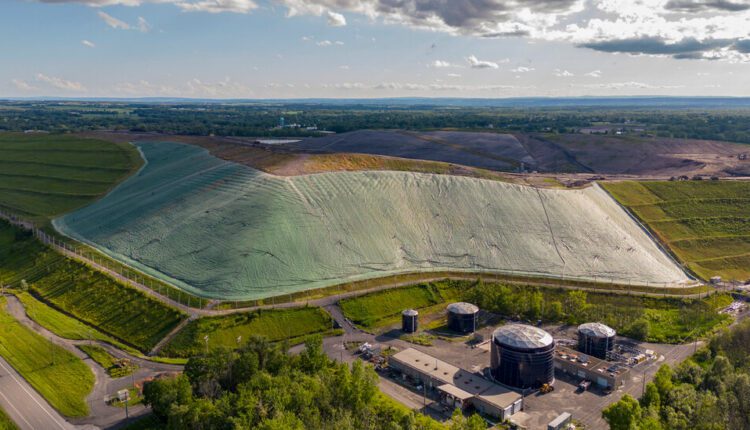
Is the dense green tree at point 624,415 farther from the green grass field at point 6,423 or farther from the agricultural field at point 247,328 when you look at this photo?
the green grass field at point 6,423

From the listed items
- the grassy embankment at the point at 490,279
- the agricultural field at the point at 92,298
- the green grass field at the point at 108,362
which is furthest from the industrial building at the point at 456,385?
the green grass field at the point at 108,362

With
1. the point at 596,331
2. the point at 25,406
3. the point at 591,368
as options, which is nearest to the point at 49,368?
the point at 25,406

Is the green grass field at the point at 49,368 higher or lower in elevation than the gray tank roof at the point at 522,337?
lower

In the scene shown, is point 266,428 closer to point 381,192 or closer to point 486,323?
point 486,323

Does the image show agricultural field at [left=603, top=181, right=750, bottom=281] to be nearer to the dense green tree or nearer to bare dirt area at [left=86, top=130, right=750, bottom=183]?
bare dirt area at [left=86, top=130, right=750, bottom=183]

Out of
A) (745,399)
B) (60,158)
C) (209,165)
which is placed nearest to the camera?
(745,399)

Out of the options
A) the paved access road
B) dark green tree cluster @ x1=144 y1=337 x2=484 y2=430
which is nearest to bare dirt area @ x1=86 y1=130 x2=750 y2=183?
dark green tree cluster @ x1=144 y1=337 x2=484 y2=430

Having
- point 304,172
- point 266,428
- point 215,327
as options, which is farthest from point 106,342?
point 304,172
